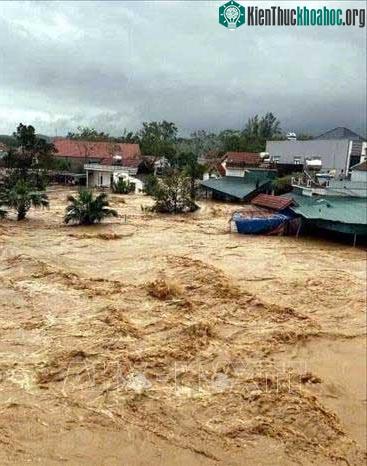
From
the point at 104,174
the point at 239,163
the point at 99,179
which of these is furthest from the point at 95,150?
the point at 239,163

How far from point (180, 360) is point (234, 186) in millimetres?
30090

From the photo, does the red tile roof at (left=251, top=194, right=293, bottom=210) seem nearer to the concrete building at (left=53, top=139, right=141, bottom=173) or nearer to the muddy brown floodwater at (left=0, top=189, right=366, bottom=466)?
the muddy brown floodwater at (left=0, top=189, right=366, bottom=466)

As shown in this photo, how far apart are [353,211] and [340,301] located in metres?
10.4

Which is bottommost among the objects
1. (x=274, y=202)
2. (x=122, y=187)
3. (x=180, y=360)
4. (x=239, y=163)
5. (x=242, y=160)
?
(x=180, y=360)

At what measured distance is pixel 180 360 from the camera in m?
8.90

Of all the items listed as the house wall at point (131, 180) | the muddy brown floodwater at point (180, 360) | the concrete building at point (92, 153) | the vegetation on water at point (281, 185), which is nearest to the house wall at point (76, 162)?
the concrete building at point (92, 153)

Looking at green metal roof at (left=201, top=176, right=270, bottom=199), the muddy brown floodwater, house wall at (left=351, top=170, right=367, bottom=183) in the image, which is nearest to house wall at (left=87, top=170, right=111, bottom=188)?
green metal roof at (left=201, top=176, right=270, bottom=199)

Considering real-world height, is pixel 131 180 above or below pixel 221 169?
below

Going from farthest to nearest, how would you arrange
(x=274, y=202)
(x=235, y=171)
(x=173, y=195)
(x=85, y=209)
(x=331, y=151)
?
(x=235, y=171)
(x=331, y=151)
(x=173, y=195)
(x=274, y=202)
(x=85, y=209)

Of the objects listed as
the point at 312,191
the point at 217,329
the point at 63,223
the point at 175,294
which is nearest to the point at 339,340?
the point at 217,329

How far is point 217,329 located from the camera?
10555 mm

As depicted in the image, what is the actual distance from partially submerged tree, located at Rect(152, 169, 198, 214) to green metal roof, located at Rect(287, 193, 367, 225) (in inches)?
311

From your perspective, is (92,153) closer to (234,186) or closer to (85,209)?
(234,186)

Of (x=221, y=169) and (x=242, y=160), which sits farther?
(x=221, y=169)
